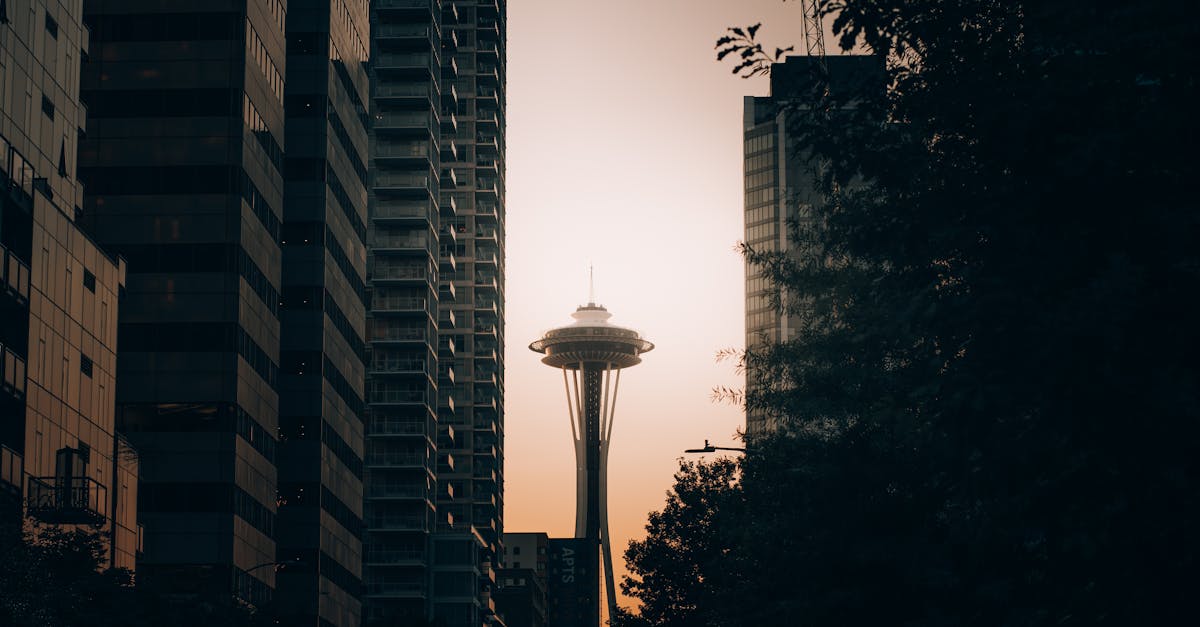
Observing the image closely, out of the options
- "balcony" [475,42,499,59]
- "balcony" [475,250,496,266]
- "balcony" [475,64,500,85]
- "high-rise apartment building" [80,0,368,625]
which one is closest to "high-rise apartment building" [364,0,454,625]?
"balcony" [475,42,499,59]

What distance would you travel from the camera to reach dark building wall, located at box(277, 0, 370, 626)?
93750 millimetres

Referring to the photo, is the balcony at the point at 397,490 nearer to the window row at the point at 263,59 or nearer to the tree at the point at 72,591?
the window row at the point at 263,59

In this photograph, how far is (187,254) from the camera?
8169 centimetres

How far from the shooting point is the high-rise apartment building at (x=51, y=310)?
55594 millimetres

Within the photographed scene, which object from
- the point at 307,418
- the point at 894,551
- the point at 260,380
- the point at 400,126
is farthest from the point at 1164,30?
the point at 400,126

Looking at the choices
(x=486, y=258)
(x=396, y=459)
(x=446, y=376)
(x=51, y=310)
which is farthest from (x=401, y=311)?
(x=51, y=310)

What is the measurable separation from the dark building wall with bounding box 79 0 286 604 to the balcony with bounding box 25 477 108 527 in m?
18.5

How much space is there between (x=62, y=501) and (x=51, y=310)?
7.16 metres

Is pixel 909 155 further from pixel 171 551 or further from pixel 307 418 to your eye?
pixel 307 418

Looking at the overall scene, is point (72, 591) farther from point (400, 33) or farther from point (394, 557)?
point (400, 33)

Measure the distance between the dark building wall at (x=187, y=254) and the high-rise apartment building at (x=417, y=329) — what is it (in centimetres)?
5794

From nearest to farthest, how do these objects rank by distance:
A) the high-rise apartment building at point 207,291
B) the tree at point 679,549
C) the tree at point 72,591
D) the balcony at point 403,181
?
the tree at point 72,591 < the tree at point 679,549 < the high-rise apartment building at point 207,291 < the balcony at point 403,181

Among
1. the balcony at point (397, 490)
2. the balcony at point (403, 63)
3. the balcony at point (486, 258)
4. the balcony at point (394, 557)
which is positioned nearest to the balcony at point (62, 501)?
the balcony at point (397, 490)

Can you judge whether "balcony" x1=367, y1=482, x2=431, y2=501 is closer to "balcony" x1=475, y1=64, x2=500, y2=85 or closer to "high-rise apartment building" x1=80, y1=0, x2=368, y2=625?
"high-rise apartment building" x1=80, y1=0, x2=368, y2=625
